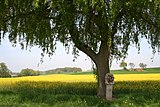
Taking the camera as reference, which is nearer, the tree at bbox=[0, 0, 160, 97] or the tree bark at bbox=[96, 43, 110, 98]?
the tree at bbox=[0, 0, 160, 97]

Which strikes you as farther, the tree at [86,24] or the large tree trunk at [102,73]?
the large tree trunk at [102,73]

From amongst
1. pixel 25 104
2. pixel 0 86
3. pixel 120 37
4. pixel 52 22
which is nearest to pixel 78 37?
pixel 52 22

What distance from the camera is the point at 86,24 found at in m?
18.9

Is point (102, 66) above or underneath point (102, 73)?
above

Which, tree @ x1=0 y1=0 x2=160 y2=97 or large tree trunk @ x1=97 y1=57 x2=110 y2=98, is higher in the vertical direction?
tree @ x1=0 y1=0 x2=160 y2=97

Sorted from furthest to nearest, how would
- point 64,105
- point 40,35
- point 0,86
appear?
point 0,86, point 40,35, point 64,105

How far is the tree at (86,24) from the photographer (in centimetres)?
1703

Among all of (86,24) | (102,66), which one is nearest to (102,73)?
(102,66)

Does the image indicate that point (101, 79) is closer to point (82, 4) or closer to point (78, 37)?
point (78, 37)

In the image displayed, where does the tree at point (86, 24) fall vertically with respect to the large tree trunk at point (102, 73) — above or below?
above

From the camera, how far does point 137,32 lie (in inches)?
810

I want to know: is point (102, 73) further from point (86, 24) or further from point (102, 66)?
point (86, 24)

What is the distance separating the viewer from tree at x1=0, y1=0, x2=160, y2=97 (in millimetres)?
17031

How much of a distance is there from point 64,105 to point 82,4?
15.5ft
